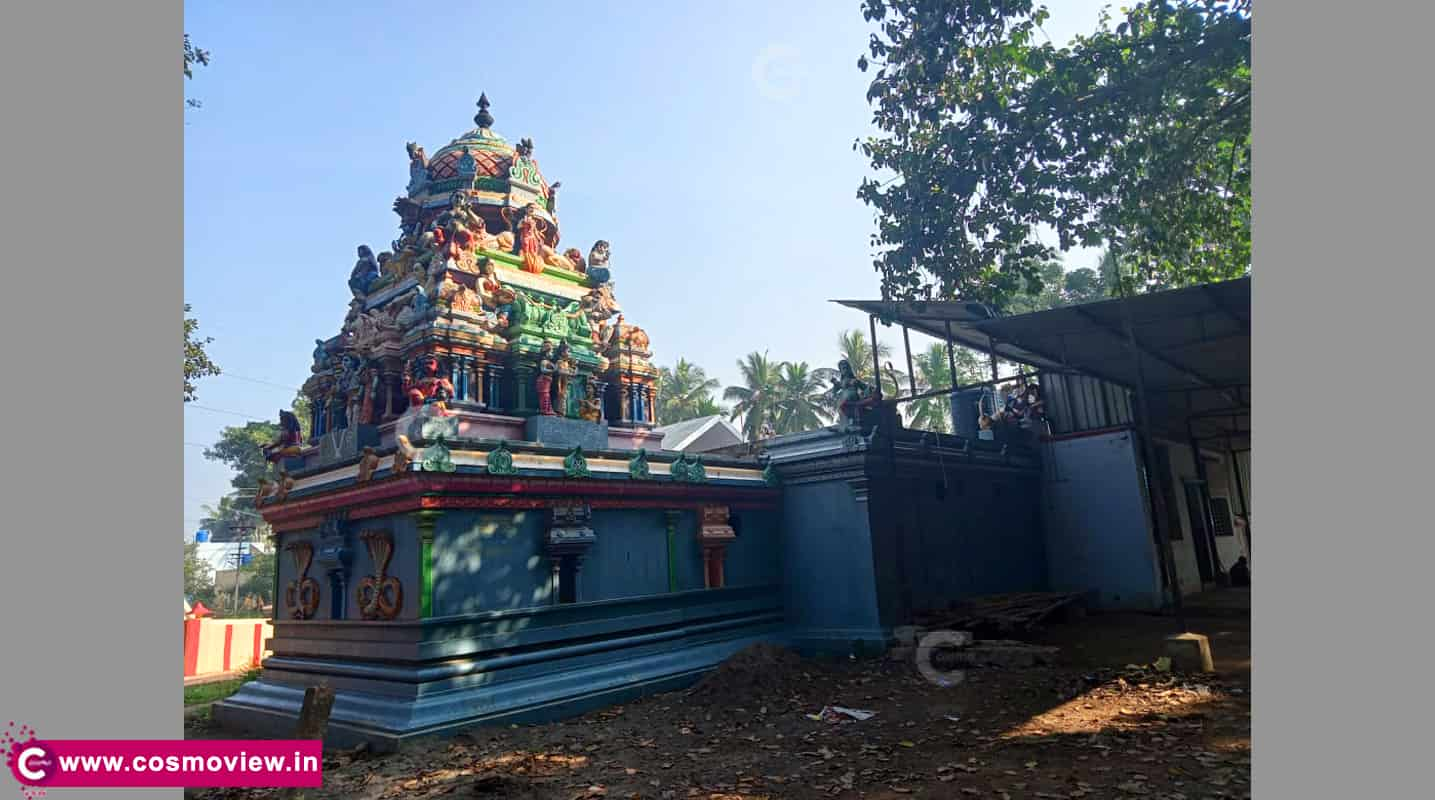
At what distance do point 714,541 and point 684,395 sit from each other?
38.0 metres

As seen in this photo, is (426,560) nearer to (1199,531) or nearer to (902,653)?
(902,653)

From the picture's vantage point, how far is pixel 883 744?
341 inches

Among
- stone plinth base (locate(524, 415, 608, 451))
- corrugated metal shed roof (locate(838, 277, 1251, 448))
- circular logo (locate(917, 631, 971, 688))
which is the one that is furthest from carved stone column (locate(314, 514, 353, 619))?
corrugated metal shed roof (locate(838, 277, 1251, 448))

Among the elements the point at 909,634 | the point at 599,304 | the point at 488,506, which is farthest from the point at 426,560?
the point at 599,304

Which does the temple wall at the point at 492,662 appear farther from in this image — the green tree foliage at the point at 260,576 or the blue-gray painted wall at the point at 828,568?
the green tree foliage at the point at 260,576

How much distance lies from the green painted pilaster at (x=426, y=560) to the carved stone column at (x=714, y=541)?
445 centimetres

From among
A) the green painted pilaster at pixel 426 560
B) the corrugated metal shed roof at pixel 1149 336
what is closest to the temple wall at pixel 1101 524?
the corrugated metal shed roof at pixel 1149 336

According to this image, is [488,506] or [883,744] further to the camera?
[488,506]

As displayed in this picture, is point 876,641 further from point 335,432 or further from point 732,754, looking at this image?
point 335,432

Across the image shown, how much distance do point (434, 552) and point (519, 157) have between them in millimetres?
11773

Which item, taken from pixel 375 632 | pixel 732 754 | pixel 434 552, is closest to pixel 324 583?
pixel 375 632
